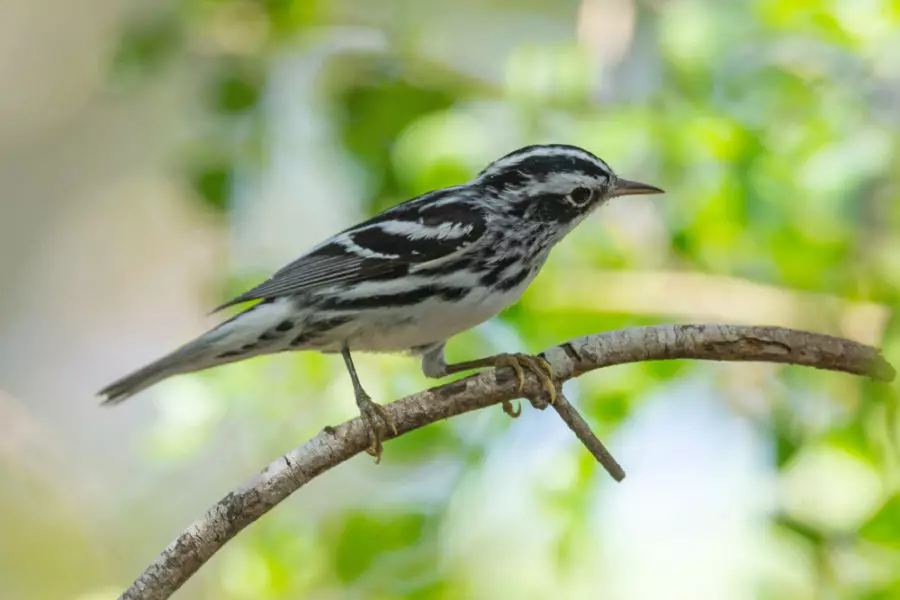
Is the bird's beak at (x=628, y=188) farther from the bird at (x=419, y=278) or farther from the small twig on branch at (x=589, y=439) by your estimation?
the small twig on branch at (x=589, y=439)

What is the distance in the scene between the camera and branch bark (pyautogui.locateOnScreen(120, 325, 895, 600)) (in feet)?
5.99

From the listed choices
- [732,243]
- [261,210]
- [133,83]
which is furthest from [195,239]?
[732,243]

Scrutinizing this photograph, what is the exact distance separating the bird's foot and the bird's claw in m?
0.26

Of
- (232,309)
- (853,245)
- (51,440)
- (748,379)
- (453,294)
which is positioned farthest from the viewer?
(51,440)

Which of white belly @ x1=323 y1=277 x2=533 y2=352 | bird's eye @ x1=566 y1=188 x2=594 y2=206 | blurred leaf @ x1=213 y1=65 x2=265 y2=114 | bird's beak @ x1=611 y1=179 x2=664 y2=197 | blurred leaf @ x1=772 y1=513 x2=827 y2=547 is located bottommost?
blurred leaf @ x1=772 y1=513 x2=827 y2=547

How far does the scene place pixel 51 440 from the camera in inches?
196

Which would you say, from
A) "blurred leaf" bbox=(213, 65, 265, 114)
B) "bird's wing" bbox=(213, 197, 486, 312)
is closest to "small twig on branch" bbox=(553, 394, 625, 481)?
"bird's wing" bbox=(213, 197, 486, 312)

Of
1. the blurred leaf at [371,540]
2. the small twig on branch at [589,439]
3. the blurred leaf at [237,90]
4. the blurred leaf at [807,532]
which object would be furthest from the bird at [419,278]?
the blurred leaf at [237,90]

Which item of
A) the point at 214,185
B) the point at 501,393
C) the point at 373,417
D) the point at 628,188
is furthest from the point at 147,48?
the point at 501,393

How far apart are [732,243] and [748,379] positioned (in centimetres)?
46

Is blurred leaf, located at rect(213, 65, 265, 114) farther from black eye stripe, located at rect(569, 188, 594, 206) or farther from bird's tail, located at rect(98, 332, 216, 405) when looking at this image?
black eye stripe, located at rect(569, 188, 594, 206)

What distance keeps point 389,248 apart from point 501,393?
704 millimetres

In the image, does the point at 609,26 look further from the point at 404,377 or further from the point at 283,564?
the point at 283,564

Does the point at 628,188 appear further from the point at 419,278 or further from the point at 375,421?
the point at 375,421
